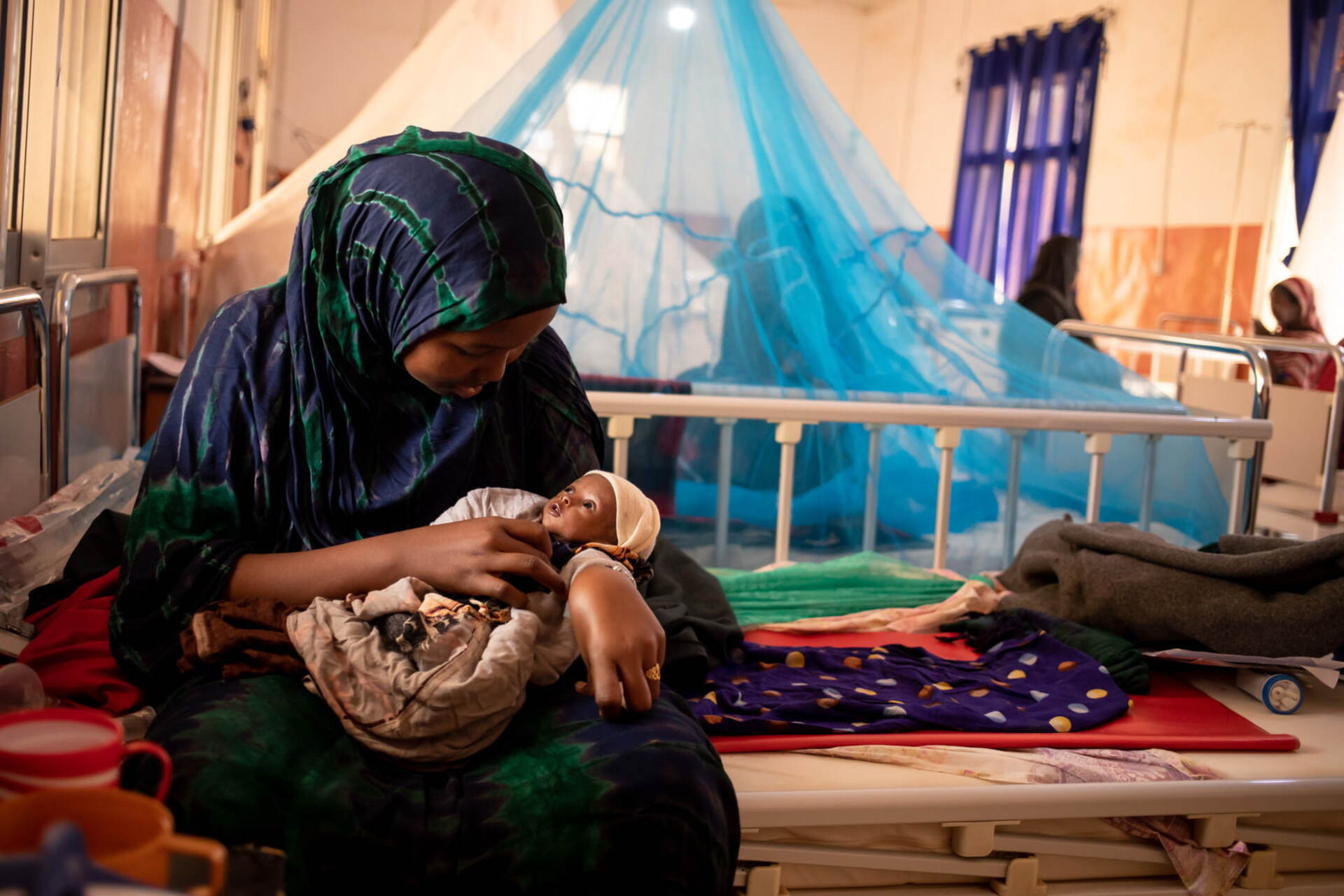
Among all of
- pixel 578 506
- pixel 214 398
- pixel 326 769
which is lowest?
pixel 326 769

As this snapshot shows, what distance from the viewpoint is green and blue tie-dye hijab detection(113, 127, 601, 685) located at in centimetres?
130

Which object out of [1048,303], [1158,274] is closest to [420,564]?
[1048,303]

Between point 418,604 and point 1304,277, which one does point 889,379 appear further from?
point 1304,277

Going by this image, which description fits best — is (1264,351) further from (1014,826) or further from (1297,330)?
(1014,826)

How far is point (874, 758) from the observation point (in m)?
1.58

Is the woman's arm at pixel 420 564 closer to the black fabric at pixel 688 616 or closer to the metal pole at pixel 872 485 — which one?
the black fabric at pixel 688 616

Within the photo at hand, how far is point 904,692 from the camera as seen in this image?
71.3 inches

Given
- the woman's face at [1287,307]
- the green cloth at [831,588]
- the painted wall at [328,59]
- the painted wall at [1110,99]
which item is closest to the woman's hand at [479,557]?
the green cloth at [831,588]

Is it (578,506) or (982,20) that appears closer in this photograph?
(578,506)

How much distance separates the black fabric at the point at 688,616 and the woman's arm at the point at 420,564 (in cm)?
42

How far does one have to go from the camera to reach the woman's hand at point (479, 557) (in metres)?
1.25

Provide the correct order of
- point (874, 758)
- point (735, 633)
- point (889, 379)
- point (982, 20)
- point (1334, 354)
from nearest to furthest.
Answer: point (874, 758) → point (735, 633) → point (889, 379) → point (1334, 354) → point (982, 20)

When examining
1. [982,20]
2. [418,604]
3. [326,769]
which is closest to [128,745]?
[326,769]

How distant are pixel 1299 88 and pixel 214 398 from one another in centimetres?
657
